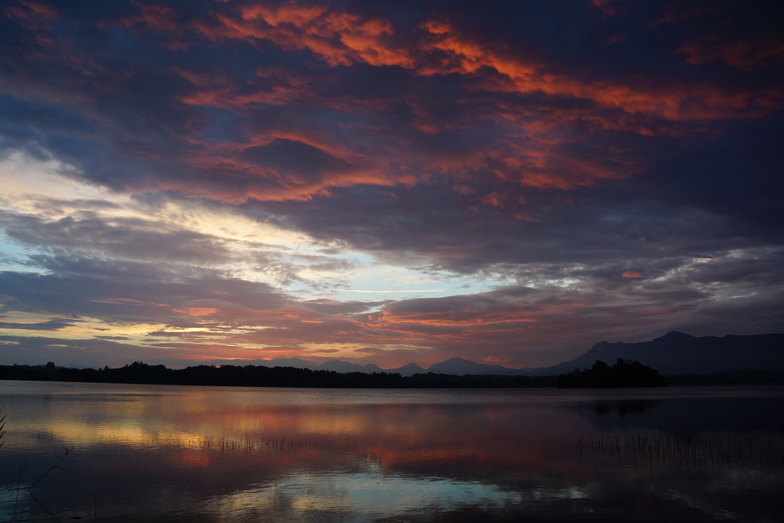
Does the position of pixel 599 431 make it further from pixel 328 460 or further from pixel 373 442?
pixel 328 460

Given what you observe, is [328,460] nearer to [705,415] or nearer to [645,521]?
[645,521]

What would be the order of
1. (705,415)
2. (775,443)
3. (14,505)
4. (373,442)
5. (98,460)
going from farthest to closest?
(705,415), (373,442), (775,443), (98,460), (14,505)

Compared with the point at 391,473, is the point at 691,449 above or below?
below

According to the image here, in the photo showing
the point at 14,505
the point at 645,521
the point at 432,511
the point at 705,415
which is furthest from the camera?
the point at 705,415

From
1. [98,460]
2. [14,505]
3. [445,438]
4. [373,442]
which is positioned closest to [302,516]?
[14,505]

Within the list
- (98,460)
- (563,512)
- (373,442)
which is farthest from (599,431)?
(98,460)

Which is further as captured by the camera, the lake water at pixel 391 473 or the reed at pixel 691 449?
the reed at pixel 691 449

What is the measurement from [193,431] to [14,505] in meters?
25.6

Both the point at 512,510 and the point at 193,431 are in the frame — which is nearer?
the point at 512,510

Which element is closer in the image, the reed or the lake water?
the lake water

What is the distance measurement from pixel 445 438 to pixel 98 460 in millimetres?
23721

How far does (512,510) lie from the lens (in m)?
19.1

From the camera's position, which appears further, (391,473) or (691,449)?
(691,449)

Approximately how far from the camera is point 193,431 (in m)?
45.0
